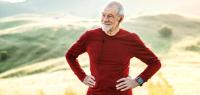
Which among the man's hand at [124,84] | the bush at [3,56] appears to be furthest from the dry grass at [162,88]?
the bush at [3,56]

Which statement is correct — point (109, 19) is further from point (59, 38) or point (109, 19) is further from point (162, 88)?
point (59, 38)

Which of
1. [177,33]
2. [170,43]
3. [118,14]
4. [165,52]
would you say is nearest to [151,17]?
[177,33]

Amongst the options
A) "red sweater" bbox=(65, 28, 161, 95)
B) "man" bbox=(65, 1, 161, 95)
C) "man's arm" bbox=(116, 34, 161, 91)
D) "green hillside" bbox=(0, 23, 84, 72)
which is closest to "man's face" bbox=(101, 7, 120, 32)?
"man" bbox=(65, 1, 161, 95)

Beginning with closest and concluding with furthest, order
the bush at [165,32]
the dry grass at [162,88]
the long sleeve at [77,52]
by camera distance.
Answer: the long sleeve at [77,52] → the dry grass at [162,88] → the bush at [165,32]

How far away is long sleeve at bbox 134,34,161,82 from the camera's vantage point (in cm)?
686

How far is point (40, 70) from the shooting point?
69750 millimetres

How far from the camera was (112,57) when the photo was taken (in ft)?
22.3

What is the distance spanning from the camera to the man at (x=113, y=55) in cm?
675

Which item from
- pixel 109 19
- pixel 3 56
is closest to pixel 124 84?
pixel 109 19

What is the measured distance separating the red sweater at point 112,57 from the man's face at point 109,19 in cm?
13

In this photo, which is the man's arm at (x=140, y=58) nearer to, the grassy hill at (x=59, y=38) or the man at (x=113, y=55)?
the man at (x=113, y=55)

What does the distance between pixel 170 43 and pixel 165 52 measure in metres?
9.48

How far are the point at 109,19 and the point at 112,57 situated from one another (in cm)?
53

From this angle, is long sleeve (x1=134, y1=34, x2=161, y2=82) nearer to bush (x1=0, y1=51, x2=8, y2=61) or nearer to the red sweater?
the red sweater
